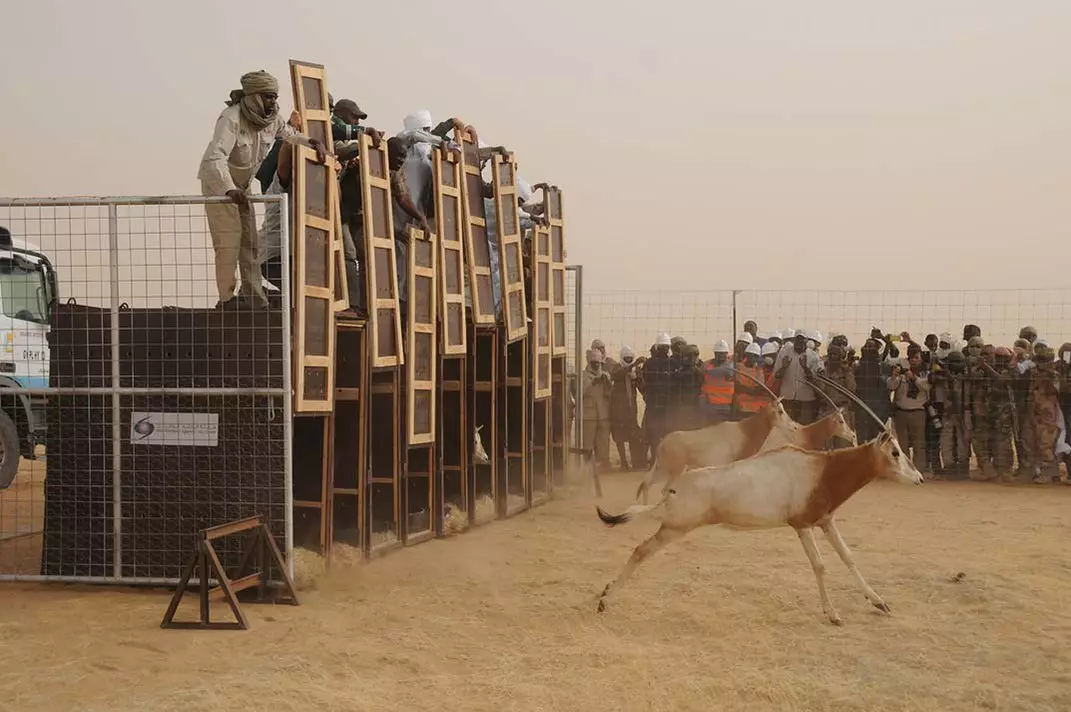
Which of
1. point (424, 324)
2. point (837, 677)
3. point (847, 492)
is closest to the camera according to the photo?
point (837, 677)

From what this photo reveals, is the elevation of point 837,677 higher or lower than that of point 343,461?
lower

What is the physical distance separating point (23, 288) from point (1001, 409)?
14395 millimetres

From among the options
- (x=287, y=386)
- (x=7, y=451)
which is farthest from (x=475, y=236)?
(x=7, y=451)

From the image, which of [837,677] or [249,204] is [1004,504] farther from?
[249,204]

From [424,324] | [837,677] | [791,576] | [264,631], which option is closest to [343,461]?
[424,324]

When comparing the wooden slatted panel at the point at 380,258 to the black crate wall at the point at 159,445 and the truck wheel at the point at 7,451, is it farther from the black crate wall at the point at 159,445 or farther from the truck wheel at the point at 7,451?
the truck wheel at the point at 7,451

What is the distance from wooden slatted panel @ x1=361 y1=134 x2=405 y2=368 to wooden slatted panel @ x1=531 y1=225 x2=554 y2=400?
146 inches

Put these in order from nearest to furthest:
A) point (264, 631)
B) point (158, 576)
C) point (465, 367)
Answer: point (264, 631) → point (158, 576) → point (465, 367)

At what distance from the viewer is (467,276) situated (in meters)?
12.9

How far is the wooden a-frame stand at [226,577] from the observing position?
8070 mm

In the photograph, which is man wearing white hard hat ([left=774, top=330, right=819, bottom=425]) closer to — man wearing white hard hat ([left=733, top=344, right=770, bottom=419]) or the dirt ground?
man wearing white hard hat ([left=733, top=344, right=770, bottom=419])

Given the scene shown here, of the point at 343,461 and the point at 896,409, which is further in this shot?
the point at 896,409

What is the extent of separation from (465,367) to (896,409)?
7824 mm

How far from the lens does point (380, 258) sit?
1049cm
